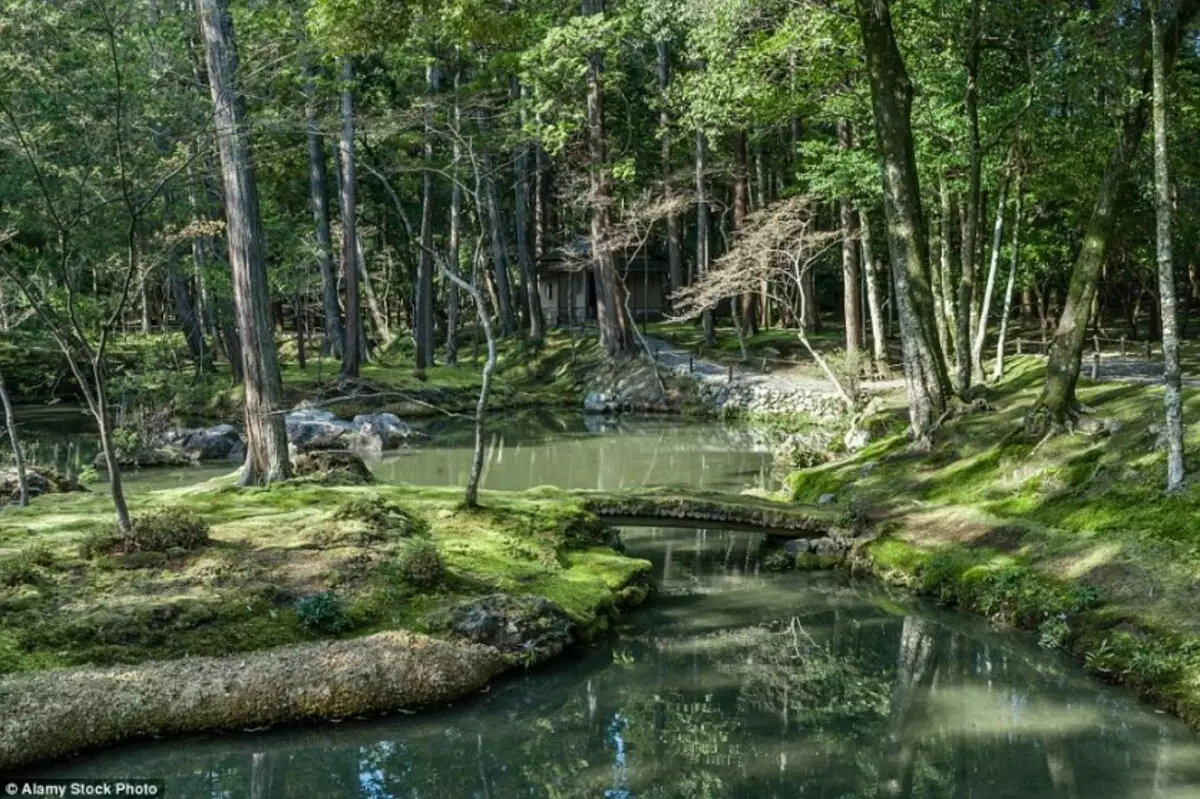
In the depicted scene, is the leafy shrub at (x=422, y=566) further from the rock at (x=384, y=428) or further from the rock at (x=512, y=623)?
the rock at (x=384, y=428)

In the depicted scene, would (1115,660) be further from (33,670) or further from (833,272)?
(833,272)

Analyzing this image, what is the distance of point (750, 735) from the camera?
834 centimetres

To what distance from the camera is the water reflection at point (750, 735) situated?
7.37m

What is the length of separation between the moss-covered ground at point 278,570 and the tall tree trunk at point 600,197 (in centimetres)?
2083

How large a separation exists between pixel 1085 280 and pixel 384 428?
1895cm

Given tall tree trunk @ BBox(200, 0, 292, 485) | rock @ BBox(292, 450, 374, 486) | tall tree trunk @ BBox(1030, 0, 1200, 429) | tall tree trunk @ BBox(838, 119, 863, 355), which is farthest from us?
tall tree trunk @ BBox(838, 119, 863, 355)

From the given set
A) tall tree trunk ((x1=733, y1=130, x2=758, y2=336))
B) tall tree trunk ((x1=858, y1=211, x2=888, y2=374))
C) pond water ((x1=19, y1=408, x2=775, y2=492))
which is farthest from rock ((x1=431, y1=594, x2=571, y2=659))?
tall tree trunk ((x1=733, y1=130, x2=758, y2=336))

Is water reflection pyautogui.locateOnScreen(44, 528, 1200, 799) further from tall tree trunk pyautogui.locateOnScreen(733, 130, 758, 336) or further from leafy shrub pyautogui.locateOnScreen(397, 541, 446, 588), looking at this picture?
tall tree trunk pyautogui.locateOnScreen(733, 130, 758, 336)

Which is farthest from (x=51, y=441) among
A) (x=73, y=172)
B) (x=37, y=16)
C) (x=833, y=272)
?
(x=833, y=272)

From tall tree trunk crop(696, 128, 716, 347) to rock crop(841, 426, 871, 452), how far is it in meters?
11.0

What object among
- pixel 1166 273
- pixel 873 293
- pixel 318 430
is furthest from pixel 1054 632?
pixel 318 430

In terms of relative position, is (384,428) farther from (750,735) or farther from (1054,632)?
(750,735)

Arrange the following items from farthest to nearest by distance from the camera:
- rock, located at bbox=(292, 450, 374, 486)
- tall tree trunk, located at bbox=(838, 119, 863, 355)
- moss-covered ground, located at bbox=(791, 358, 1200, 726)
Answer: tall tree trunk, located at bbox=(838, 119, 863, 355) → rock, located at bbox=(292, 450, 374, 486) → moss-covered ground, located at bbox=(791, 358, 1200, 726)

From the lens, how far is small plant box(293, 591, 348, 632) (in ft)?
29.8
